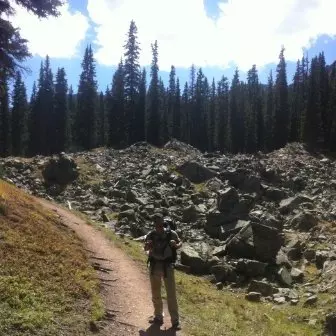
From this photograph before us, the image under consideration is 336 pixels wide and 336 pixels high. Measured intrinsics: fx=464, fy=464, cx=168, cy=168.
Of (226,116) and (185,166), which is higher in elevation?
(226,116)

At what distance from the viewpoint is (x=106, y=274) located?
1426 centimetres

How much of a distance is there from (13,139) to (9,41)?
199 feet

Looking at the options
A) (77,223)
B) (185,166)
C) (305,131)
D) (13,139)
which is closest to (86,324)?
(77,223)

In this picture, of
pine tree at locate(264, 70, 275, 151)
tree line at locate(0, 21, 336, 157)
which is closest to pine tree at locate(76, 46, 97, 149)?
tree line at locate(0, 21, 336, 157)

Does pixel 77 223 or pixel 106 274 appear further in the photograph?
pixel 77 223

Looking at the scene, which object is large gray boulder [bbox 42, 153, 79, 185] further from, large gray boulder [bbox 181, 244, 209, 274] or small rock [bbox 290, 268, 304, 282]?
small rock [bbox 290, 268, 304, 282]

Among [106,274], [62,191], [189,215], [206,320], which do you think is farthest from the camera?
[62,191]

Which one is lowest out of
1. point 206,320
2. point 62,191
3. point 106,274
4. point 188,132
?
point 206,320

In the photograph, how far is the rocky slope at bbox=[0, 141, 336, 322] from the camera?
19.6m

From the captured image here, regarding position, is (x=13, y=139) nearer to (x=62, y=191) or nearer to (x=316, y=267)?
(x=62, y=191)

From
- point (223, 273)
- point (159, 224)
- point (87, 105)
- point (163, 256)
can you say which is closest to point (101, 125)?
point (87, 105)

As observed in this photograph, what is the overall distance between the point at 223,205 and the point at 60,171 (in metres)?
14.9

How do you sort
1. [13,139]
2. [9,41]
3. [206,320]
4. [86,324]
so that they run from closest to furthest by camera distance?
[86,324], [206,320], [9,41], [13,139]

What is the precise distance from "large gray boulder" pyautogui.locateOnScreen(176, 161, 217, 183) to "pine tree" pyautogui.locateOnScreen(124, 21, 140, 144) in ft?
108
